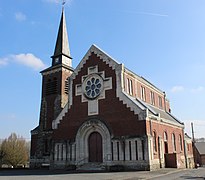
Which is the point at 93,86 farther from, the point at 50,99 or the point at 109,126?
the point at 50,99

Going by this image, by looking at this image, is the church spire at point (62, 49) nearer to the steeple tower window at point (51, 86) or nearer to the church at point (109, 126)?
the steeple tower window at point (51, 86)

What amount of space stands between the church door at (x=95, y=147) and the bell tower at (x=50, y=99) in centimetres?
981

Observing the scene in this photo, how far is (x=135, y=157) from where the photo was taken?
24594mm

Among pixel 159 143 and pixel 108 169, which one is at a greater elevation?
pixel 159 143

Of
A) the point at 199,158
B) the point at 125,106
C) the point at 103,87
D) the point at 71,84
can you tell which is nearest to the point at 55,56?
the point at 71,84

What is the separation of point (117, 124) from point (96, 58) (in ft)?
28.1

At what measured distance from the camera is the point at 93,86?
29750 millimetres

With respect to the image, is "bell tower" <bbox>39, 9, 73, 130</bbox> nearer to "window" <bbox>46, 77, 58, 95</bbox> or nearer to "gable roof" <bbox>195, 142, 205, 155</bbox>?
"window" <bbox>46, 77, 58, 95</bbox>

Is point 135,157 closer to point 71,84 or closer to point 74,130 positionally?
point 74,130

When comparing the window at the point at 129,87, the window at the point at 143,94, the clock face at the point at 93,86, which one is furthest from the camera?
the window at the point at 143,94

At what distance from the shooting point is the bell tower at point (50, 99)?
121 ft

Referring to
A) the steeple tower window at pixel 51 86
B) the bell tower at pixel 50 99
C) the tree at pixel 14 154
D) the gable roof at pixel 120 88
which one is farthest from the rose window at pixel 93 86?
the tree at pixel 14 154

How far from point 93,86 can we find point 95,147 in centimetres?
695

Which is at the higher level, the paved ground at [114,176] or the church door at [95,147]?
the church door at [95,147]
